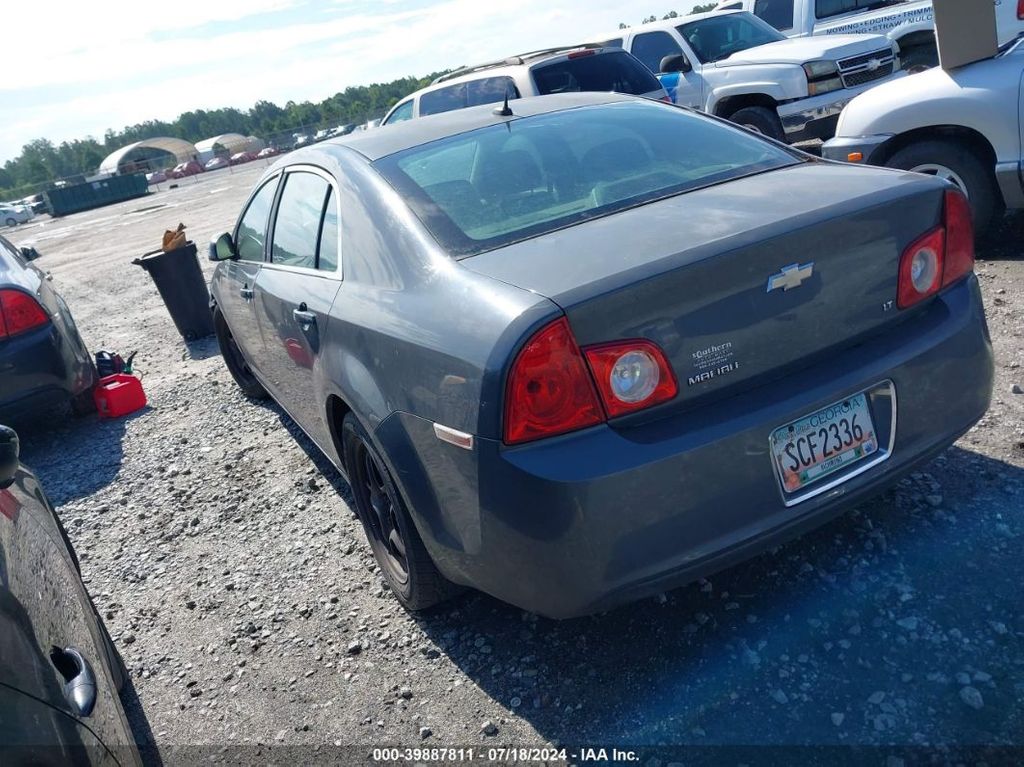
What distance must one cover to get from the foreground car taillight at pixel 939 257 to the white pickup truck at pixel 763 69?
6.53m

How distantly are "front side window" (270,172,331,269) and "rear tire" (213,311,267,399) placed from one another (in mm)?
2092

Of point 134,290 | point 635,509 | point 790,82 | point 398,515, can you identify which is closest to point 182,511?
point 398,515

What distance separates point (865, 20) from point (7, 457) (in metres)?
12.2

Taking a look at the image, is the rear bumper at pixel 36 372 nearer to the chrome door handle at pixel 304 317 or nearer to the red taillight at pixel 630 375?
the chrome door handle at pixel 304 317

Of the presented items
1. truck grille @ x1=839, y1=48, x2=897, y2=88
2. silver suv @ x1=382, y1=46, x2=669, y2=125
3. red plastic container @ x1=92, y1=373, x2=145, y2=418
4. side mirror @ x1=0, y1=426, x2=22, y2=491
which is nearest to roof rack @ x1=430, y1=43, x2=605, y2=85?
silver suv @ x1=382, y1=46, x2=669, y2=125

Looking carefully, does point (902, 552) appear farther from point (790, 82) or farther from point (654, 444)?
point (790, 82)

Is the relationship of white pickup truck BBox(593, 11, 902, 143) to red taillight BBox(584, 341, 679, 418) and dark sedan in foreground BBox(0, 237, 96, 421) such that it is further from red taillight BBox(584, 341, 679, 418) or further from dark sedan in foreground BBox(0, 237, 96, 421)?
red taillight BBox(584, 341, 679, 418)

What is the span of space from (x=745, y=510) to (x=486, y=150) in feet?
5.93

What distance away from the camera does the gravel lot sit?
2467mm

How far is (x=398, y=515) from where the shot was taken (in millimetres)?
2967

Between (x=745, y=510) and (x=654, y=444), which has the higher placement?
(x=654, y=444)

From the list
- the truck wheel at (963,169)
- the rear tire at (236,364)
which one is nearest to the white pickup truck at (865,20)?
the truck wheel at (963,169)

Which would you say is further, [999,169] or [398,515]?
[999,169]

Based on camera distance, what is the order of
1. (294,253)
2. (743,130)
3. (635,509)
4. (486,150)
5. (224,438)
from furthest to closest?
1. (224,438)
2. (294,253)
3. (743,130)
4. (486,150)
5. (635,509)
